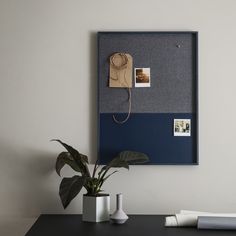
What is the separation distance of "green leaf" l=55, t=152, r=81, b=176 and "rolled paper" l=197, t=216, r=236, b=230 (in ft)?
2.21

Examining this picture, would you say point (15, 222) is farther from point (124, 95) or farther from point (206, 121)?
point (206, 121)

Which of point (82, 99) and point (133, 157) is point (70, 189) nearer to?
point (133, 157)

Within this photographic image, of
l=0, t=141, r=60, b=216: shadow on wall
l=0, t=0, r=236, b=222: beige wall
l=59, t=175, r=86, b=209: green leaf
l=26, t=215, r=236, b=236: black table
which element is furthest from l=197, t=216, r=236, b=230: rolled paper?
l=0, t=141, r=60, b=216: shadow on wall

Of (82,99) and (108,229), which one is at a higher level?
(82,99)

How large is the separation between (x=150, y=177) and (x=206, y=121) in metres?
0.44

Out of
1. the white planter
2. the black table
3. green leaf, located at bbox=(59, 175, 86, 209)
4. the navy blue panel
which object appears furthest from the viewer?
the navy blue panel

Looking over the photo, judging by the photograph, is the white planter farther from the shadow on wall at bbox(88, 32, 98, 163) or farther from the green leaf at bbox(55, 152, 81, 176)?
the shadow on wall at bbox(88, 32, 98, 163)

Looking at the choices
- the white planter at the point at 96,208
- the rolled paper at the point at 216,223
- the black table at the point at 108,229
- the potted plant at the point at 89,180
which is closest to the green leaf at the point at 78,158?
the potted plant at the point at 89,180

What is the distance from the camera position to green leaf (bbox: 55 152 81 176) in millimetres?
2412

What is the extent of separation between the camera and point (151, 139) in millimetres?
2572

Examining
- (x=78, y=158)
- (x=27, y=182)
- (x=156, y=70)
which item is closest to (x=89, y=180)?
(x=78, y=158)

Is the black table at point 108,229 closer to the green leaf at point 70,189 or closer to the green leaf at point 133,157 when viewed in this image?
the green leaf at point 70,189

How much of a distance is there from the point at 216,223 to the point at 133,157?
548 millimetres

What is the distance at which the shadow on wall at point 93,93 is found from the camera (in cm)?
260
